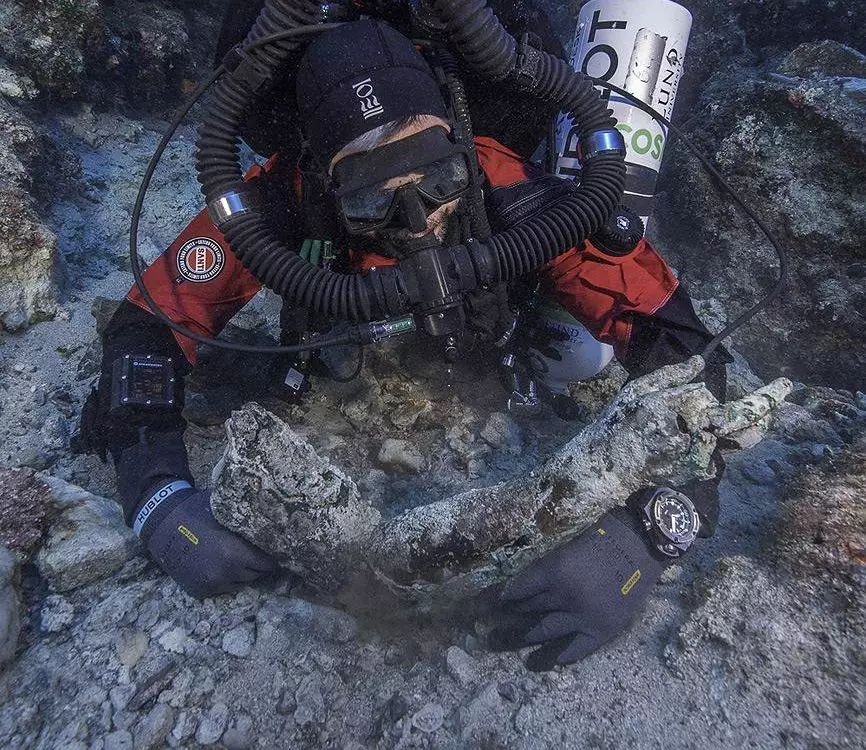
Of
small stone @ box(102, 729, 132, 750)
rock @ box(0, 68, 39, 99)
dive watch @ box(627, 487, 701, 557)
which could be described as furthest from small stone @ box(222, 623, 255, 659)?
rock @ box(0, 68, 39, 99)

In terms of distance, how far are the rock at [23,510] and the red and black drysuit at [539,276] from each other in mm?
297

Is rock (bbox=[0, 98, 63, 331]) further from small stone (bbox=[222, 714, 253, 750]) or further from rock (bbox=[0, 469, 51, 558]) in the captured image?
small stone (bbox=[222, 714, 253, 750])

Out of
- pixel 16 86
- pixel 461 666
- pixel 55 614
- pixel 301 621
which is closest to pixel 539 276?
pixel 461 666

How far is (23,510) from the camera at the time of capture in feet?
6.29

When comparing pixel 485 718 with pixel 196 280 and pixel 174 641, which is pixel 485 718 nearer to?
pixel 174 641

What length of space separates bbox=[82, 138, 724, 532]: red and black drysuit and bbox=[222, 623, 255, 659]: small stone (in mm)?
714

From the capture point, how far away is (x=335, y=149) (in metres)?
1.94

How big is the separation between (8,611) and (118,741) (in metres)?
0.55

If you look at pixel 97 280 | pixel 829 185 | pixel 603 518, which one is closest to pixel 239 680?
pixel 603 518

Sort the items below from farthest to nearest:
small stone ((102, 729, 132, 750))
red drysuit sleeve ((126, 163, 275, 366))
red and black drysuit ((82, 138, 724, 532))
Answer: red drysuit sleeve ((126, 163, 275, 366)), red and black drysuit ((82, 138, 724, 532)), small stone ((102, 729, 132, 750))

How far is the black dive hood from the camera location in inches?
74.1

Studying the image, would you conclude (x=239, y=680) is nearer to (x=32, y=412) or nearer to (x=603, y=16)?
(x=32, y=412)

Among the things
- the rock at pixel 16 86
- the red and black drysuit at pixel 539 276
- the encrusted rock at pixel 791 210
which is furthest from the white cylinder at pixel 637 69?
the rock at pixel 16 86

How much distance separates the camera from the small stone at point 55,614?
1783 millimetres
